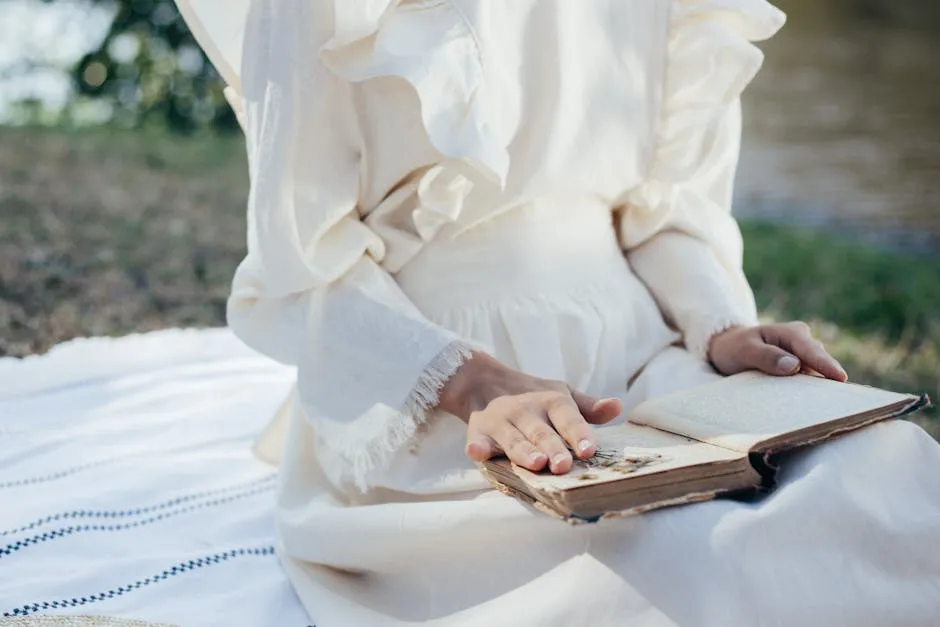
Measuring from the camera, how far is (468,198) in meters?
1.27

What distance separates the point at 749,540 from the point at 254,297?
660mm

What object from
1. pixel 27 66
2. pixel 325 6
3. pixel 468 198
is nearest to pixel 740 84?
pixel 468 198

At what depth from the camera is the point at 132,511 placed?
162 centimetres

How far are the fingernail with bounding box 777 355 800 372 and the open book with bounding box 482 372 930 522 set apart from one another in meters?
0.04

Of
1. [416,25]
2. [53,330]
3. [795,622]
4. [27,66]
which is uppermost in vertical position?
[416,25]

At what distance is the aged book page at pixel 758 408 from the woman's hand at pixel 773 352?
31mm

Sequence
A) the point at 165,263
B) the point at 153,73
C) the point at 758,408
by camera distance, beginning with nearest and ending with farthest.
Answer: the point at 758,408, the point at 165,263, the point at 153,73

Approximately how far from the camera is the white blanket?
1.35 metres

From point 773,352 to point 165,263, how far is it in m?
2.47

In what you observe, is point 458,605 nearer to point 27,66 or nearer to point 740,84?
point 740,84

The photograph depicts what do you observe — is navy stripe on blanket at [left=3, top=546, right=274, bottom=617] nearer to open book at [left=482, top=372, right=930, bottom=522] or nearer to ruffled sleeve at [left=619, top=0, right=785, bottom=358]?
open book at [left=482, top=372, right=930, bottom=522]

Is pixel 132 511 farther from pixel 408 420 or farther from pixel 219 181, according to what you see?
pixel 219 181

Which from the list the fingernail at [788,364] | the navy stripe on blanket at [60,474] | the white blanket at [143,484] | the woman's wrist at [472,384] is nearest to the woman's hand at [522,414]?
the woman's wrist at [472,384]

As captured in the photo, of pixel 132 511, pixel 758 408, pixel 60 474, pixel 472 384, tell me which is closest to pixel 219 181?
pixel 60 474
